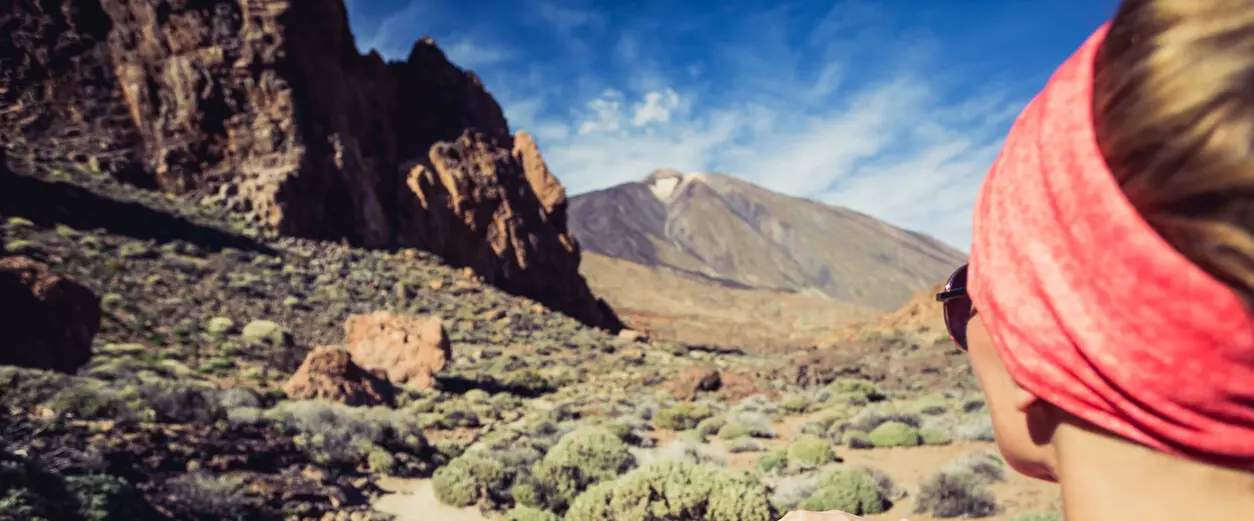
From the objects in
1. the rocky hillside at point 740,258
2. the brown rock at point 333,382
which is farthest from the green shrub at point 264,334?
the rocky hillside at point 740,258

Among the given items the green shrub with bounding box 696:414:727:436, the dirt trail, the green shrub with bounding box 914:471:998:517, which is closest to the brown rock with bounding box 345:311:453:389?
the green shrub with bounding box 696:414:727:436

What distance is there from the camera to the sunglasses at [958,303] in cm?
122

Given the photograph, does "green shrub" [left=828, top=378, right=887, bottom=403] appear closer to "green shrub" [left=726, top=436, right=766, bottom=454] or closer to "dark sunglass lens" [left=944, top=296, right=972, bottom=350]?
"green shrub" [left=726, top=436, right=766, bottom=454]

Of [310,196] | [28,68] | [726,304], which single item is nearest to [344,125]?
[310,196]

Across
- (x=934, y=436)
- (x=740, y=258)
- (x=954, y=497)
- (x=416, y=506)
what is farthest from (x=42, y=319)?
(x=740, y=258)

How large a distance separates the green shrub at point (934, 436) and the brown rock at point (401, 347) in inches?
450

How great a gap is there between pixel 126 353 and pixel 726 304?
235ft

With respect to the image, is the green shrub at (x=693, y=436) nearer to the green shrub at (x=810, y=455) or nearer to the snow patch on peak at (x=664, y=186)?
the green shrub at (x=810, y=455)

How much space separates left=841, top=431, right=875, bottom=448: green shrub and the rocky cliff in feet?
90.6

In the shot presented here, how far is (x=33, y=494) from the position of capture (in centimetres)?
492

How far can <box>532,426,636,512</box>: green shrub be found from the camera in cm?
722

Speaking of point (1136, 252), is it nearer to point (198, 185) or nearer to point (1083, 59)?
point (1083, 59)

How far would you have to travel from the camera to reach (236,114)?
29.2 meters

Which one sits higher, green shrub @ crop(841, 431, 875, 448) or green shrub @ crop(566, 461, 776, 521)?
green shrub @ crop(566, 461, 776, 521)
